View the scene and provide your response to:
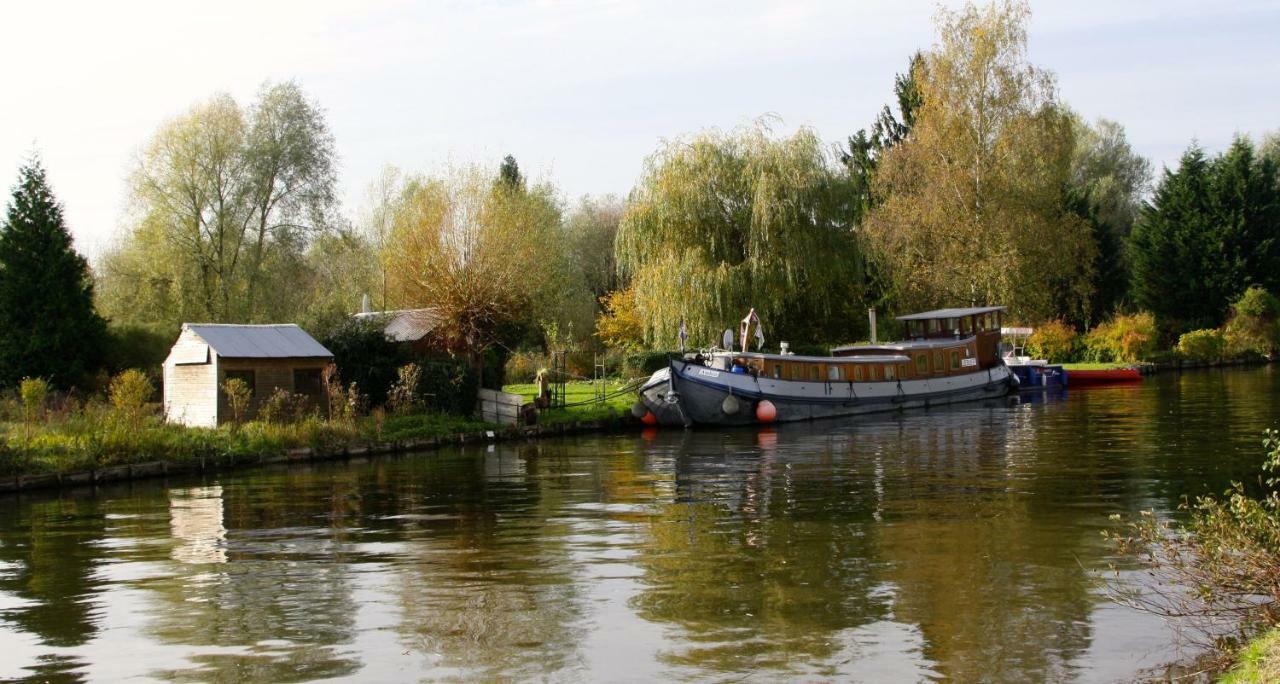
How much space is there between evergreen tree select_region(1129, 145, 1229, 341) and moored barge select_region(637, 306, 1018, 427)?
20.3 metres

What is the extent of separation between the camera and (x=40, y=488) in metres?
22.5

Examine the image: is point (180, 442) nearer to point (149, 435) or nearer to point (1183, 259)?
point (149, 435)

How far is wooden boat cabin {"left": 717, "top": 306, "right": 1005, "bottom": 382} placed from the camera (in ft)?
118

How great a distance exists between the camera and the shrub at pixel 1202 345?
56.4 metres

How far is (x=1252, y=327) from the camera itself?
57.3 metres

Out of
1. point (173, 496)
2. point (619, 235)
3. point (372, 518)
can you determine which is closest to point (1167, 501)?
point (372, 518)

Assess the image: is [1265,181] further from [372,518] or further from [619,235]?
[372,518]

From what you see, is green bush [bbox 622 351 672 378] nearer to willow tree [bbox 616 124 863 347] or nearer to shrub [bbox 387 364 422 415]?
willow tree [bbox 616 124 863 347]

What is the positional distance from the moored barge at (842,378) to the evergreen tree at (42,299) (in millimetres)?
15829

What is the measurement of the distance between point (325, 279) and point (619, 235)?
78.1 feet

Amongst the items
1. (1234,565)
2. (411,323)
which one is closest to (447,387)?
(411,323)

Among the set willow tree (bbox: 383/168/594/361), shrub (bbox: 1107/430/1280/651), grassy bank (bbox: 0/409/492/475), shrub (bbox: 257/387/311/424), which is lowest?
shrub (bbox: 1107/430/1280/651)

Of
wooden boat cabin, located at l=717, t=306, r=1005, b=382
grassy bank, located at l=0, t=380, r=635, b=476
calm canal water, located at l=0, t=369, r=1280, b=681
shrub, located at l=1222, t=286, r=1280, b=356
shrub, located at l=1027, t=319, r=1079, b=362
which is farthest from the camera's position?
shrub, located at l=1222, t=286, r=1280, b=356

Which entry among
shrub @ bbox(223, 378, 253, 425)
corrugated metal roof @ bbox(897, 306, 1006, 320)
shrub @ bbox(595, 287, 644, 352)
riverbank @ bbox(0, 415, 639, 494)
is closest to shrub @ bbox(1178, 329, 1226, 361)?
corrugated metal roof @ bbox(897, 306, 1006, 320)
